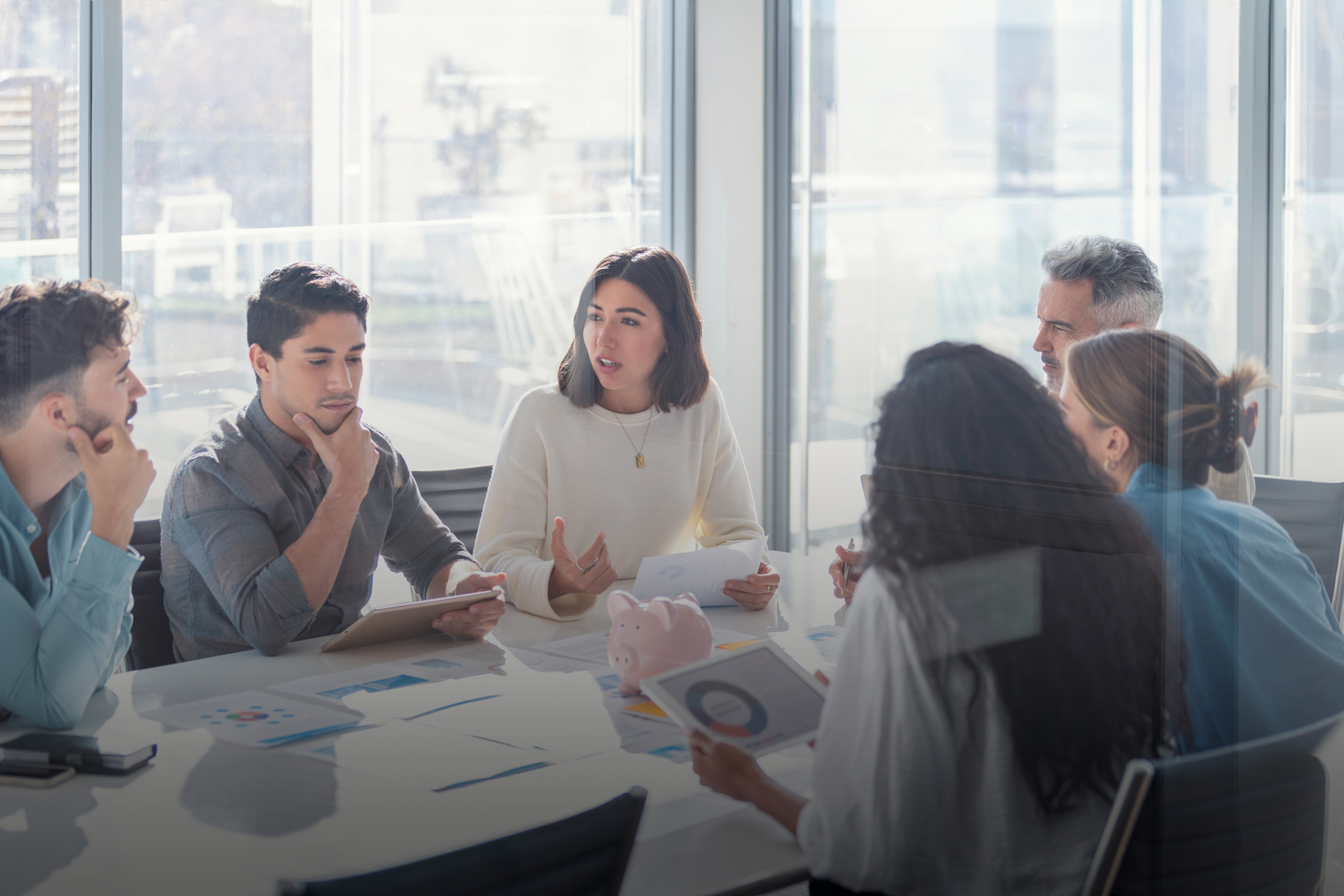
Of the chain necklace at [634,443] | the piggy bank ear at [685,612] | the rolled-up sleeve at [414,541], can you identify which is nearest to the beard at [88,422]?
the rolled-up sleeve at [414,541]

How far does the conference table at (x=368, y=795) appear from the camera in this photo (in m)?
0.88

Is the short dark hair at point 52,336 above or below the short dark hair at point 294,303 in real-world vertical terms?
below

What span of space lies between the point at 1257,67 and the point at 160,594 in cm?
167

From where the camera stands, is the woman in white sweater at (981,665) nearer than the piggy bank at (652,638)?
Yes

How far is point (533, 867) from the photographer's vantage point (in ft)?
2.29

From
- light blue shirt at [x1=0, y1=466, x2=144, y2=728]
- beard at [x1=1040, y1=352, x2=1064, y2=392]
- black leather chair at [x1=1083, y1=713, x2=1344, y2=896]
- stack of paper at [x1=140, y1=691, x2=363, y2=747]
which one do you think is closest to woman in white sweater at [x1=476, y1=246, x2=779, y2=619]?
stack of paper at [x1=140, y1=691, x2=363, y2=747]

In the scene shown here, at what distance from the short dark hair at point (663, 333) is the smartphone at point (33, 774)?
3.95ft

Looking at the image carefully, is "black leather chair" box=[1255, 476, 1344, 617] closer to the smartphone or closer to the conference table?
the conference table

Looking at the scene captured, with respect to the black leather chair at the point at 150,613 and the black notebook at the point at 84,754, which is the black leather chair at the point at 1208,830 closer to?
the black notebook at the point at 84,754

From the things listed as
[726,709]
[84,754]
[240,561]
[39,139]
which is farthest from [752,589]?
[39,139]

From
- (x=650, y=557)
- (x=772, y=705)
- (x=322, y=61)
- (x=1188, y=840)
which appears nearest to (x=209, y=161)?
(x=322, y=61)

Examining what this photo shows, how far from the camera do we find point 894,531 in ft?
3.02

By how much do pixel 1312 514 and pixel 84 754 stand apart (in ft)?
4.29

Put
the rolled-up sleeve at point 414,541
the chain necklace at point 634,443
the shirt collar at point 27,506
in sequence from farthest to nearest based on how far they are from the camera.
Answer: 1. the chain necklace at point 634,443
2. the rolled-up sleeve at point 414,541
3. the shirt collar at point 27,506
